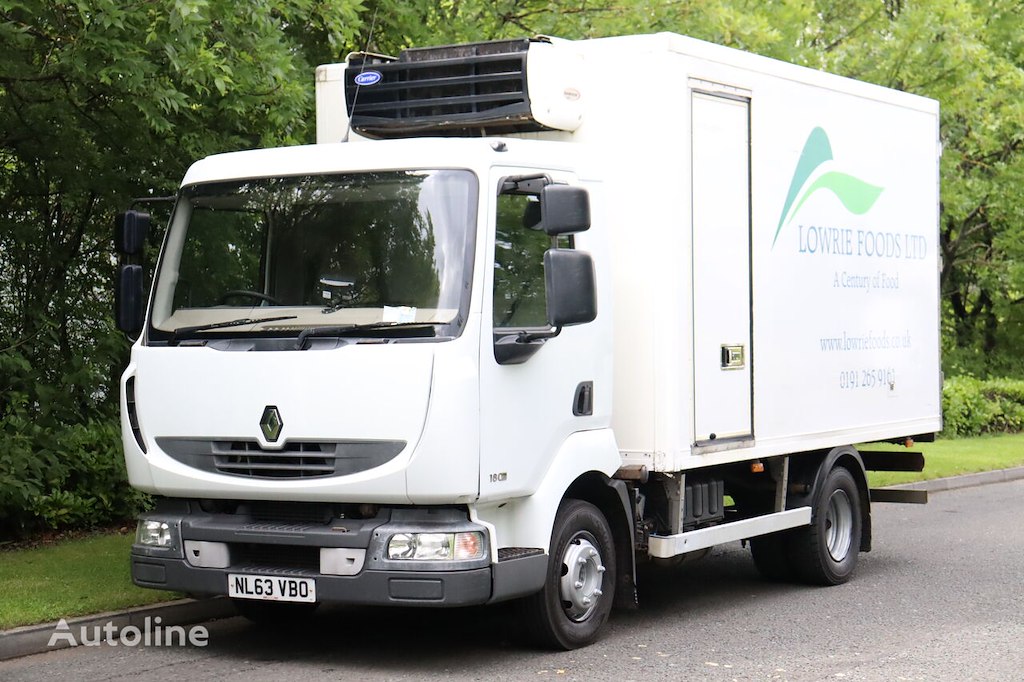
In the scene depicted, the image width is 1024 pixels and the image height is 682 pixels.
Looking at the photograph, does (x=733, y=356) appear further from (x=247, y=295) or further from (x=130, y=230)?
(x=130, y=230)

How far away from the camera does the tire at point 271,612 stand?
881 centimetres

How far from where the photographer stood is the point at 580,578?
8125mm

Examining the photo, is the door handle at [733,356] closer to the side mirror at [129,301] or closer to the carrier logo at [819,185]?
the carrier logo at [819,185]

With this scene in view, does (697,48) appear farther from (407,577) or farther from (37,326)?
(37,326)

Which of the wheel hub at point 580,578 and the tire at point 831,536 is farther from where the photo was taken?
the tire at point 831,536

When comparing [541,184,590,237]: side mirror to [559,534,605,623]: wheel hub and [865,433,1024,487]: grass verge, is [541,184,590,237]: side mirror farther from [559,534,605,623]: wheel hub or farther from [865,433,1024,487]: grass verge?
[865,433,1024,487]: grass verge

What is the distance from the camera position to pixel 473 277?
7387 mm

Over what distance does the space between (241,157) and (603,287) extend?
207cm

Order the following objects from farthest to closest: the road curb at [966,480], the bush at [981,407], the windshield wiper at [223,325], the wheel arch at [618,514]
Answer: the bush at [981,407]
the road curb at [966,480]
the wheel arch at [618,514]
the windshield wiper at [223,325]

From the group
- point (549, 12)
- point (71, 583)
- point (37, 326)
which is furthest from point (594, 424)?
point (549, 12)

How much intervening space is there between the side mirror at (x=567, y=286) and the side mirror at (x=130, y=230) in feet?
7.53

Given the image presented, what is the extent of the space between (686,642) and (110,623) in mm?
3218

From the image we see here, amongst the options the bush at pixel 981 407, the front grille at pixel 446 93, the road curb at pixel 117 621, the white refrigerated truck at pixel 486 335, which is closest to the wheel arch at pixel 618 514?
the white refrigerated truck at pixel 486 335

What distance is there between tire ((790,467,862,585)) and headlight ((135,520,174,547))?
4.45 metres
